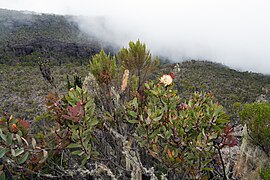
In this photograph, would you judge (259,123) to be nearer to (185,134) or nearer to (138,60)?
(185,134)

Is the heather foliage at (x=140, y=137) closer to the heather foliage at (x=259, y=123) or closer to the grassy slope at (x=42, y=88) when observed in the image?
the heather foliage at (x=259, y=123)

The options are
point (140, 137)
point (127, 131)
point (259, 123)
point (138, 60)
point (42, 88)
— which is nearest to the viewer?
point (140, 137)

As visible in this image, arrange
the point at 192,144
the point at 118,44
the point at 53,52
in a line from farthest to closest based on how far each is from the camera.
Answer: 1. the point at 118,44
2. the point at 53,52
3. the point at 192,144

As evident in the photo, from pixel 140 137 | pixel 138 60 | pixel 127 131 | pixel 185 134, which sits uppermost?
pixel 138 60

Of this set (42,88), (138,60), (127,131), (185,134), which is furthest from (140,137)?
(42,88)

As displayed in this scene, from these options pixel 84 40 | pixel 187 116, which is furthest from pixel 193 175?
pixel 84 40

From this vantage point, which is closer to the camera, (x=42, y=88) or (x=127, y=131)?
(x=127, y=131)

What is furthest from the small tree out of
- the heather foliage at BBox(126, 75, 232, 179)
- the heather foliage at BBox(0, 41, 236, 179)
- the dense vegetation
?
the heather foliage at BBox(126, 75, 232, 179)

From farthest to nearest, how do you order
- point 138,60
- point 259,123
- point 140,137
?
point 138,60
point 259,123
point 140,137

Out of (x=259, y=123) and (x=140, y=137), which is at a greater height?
(x=259, y=123)

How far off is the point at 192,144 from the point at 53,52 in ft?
101

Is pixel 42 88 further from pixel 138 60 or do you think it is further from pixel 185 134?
pixel 185 134

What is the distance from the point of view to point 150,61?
2.69 m

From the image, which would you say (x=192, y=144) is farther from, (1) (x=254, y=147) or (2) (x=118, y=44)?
(2) (x=118, y=44)
